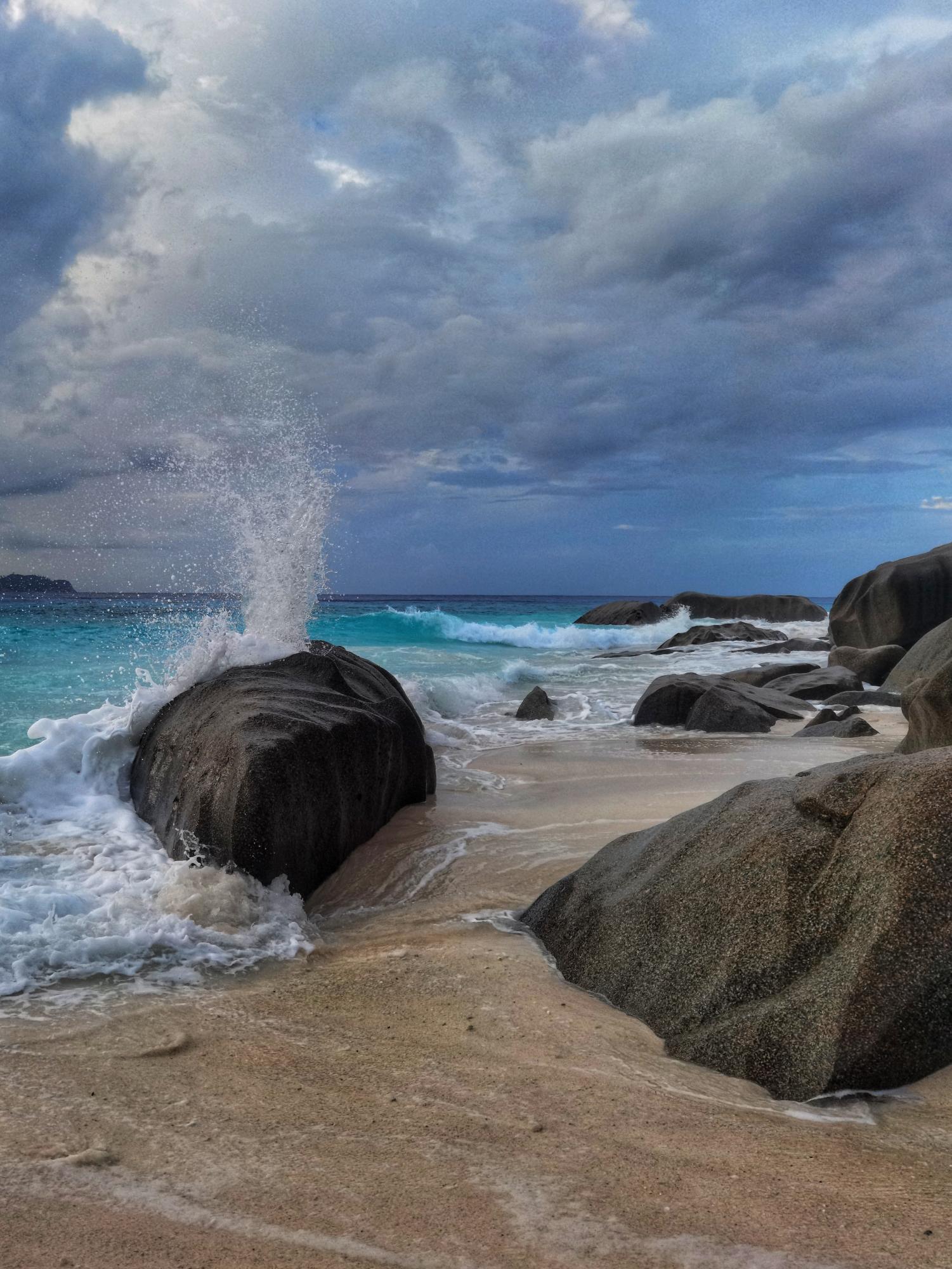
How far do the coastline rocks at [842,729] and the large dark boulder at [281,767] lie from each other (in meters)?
4.85

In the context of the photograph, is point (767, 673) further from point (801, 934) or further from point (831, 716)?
point (801, 934)

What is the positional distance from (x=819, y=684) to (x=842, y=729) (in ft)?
10.9

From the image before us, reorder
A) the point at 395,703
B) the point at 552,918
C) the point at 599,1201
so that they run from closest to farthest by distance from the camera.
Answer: the point at 599,1201 < the point at 552,918 < the point at 395,703

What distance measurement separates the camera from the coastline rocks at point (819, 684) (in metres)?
11.8

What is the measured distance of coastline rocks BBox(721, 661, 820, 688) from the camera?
13.1 metres

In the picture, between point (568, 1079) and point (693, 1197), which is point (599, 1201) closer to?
point (693, 1197)

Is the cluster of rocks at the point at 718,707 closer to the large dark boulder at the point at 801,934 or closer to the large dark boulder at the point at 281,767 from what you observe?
the large dark boulder at the point at 281,767

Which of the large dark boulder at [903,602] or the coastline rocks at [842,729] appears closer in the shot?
the coastline rocks at [842,729]

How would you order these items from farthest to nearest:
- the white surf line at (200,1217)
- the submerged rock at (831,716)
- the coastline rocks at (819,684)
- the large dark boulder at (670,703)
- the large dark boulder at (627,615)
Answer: the large dark boulder at (627,615), the coastline rocks at (819,684), the large dark boulder at (670,703), the submerged rock at (831,716), the white surf line at (200,1217)

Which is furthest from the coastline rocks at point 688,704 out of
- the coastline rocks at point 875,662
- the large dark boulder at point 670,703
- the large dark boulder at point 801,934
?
the large dark boulder at point 801,934

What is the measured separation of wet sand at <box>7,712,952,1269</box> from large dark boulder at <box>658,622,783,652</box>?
20860mm

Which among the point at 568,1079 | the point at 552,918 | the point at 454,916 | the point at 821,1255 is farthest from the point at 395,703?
the point at 821,1255

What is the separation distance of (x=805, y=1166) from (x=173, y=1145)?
148 cm

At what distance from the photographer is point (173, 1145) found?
2018 mm
